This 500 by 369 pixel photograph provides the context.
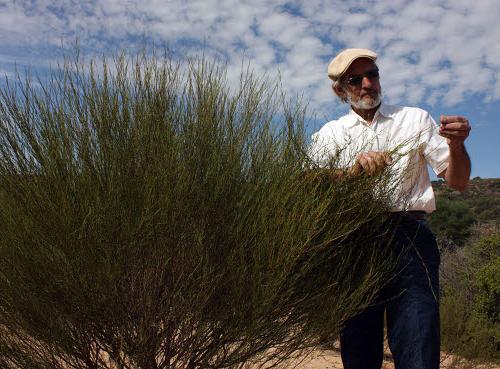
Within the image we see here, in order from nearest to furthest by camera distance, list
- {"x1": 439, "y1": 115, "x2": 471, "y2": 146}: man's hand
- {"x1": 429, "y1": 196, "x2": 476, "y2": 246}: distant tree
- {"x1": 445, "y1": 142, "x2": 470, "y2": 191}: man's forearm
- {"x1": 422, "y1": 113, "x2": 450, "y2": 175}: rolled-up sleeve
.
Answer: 1. {"x1": 439, "y1": 115, "x2": 471, "y2": 146}: man's hand
2. {"x1": 445, "y1": 142, "x2": 470, "y2": 191}: man's forearm
3. {"x1": 422, "y1": 113, "x2": 450, "y2": 175}: rolled-up sleeve
4. {"x1": 429, "y1": 196, "x2": 476, "y2": 246}: distant tree

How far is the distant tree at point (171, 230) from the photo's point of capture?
3006mm

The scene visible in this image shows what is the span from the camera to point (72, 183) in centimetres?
307

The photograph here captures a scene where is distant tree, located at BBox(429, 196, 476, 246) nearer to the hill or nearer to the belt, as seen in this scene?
the hill

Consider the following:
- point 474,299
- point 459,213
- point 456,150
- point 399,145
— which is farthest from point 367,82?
point 459,213

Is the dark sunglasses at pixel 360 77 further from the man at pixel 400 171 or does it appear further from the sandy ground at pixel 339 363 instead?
the sandy ground at pixel 339 363

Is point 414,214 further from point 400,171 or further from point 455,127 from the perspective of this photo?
point 455,127

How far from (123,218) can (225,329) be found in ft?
3.27

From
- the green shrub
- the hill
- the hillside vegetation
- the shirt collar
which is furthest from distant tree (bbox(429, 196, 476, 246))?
the shirt collar

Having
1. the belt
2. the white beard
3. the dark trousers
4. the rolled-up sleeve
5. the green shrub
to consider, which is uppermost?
the white beard

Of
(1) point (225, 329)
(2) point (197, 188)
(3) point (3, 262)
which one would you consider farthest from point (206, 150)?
(3) point (3, 262)

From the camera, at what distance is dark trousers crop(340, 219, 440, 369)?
263cm

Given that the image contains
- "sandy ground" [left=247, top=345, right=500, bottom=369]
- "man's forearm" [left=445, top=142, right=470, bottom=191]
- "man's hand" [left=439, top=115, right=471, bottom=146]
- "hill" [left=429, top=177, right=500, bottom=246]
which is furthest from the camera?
"hill" [left=429, top=177, right=500, bottom=246]

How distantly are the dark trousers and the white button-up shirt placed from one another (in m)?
0.19

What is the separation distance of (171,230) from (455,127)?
65.3 inches
